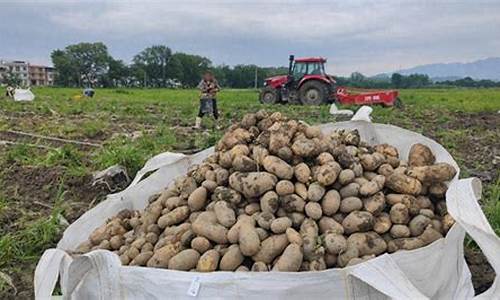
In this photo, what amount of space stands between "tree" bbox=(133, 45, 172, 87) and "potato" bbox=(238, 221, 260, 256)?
59393 millimetres

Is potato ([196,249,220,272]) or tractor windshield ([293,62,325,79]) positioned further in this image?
tractor windshield ([293,62,325,79])

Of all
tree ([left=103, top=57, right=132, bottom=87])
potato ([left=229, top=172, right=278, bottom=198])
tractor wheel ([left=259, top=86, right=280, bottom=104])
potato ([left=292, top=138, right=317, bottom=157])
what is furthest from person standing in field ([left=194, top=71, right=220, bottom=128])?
tree ([left=103, top=57, right=132, bottom=87])

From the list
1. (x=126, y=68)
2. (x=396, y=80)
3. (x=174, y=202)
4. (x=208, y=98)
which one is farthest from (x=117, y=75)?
(x=174, y=202)

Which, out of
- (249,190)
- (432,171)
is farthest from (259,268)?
(432,171)

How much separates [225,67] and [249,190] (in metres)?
51.2

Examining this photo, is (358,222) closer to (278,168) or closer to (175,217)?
(278,168)

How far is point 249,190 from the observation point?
A: 2080mm

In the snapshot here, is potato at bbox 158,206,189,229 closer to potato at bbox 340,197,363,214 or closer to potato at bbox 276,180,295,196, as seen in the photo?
potato at bbox 276,180,295,196

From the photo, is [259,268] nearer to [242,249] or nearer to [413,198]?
[242,249]

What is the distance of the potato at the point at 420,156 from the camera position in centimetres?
234

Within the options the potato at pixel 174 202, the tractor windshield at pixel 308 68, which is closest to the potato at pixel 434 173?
the potato at pixel 174 202

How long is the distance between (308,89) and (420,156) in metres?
12.4

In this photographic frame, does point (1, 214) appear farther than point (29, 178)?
No

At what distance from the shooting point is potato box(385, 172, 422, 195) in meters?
2.13
